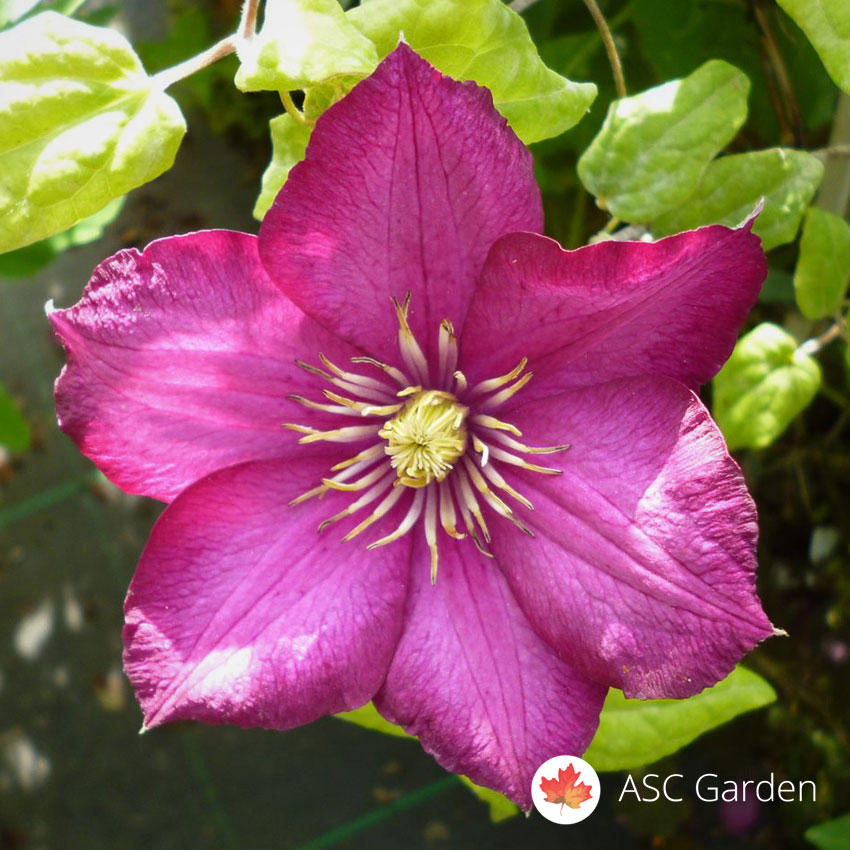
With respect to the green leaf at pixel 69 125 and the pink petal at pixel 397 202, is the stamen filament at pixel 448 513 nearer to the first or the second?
the pink petal at pixel 397 202

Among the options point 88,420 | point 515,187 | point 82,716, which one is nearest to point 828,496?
point 515,187

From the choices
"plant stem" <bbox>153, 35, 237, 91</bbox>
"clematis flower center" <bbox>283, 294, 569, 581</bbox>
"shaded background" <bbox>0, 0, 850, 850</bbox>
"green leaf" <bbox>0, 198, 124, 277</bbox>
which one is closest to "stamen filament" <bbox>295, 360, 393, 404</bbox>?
"clematis flower center" <bbox>283, 294, 569, 581</bbox>

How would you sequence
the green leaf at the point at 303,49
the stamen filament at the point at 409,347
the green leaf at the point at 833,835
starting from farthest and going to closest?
the green leaf at the point at 833,835 → the stamen filament at the point at 409,347 → the green leaf at the point at 303,49

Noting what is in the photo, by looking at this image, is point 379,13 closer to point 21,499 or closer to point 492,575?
point 492,575

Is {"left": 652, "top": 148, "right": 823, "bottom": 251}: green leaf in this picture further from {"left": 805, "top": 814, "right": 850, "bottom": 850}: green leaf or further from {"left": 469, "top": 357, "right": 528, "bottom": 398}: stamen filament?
{"left": 805, "top": 814, "right": 850, "bottom": 850}: green leaf

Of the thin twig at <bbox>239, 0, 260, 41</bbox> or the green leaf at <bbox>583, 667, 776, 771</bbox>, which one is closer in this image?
the thin twig at <bbox>239, 0, 260, 41</bbox>

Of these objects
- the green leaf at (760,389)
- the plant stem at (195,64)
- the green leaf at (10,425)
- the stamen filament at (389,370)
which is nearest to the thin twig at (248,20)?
the plant stem at (195,64)
